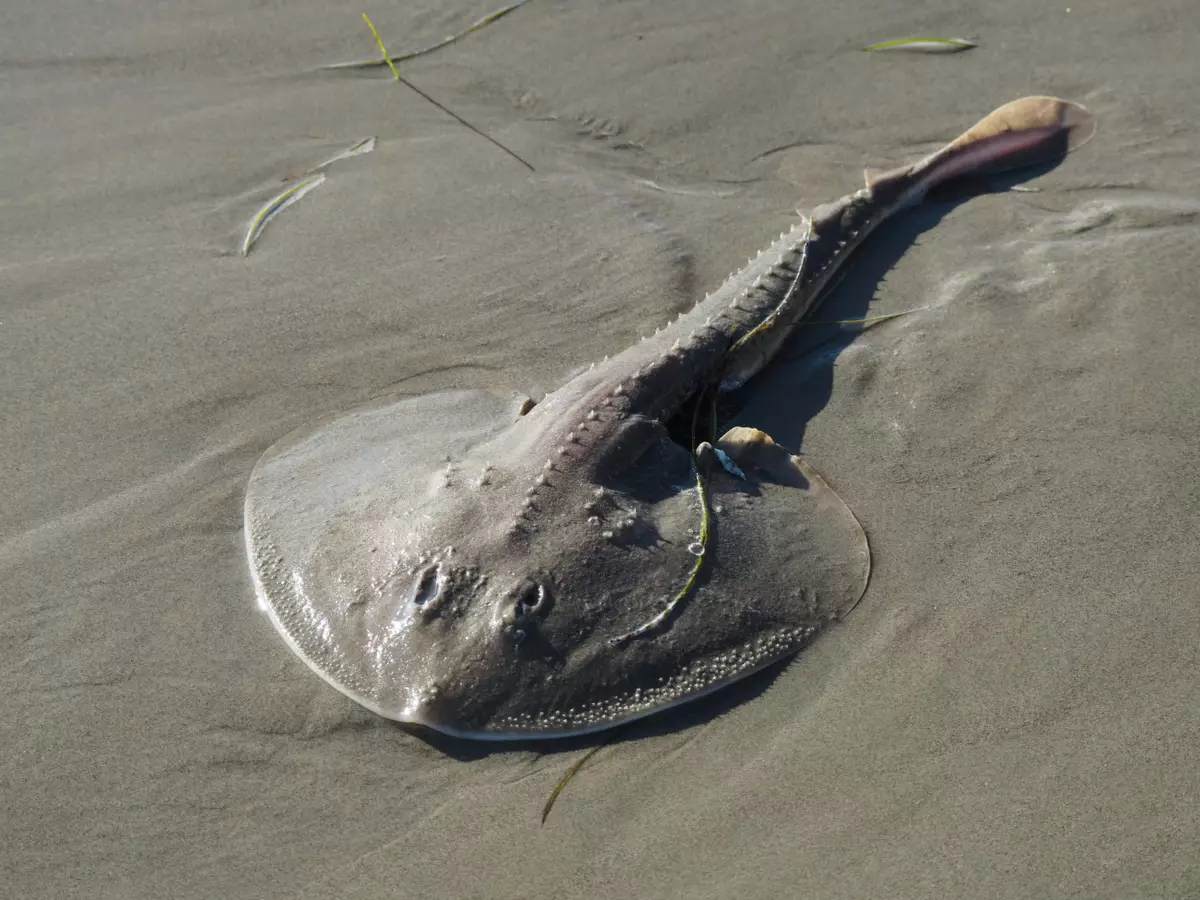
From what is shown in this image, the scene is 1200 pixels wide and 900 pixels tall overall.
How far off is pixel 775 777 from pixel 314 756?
1.58m

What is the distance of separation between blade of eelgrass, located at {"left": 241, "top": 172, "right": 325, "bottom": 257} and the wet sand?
4.5 inches

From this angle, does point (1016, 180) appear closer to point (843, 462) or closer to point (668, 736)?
point (843, 462)

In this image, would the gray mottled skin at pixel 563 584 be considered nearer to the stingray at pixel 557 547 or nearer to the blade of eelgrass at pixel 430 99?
the stingray at pixel 557 547

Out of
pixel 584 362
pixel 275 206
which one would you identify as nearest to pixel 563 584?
pixel 584 362

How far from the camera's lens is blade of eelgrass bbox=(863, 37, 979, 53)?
6.83 meters

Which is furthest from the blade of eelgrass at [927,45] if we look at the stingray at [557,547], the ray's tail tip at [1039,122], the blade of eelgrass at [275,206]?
the blade of eelgrass at [275,206]

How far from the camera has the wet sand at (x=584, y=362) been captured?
10.6 ft

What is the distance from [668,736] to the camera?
3422mm

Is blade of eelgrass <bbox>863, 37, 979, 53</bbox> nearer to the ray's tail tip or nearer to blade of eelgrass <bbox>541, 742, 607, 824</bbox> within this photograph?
the ray's tail tip

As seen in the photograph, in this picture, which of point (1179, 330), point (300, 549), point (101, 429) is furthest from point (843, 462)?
point (101, 429)

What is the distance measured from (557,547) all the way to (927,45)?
5181mm

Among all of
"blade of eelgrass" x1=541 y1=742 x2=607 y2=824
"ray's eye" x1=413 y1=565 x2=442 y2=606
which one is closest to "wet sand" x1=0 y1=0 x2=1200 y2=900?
"blade of eelgrass" x1=541 y1=742 x2=607 y2=824

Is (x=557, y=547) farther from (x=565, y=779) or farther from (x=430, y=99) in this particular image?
(x=430, y=99)

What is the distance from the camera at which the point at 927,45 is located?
6.86 metres
